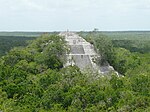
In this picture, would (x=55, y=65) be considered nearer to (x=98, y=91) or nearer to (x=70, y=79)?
(x=70, y=79)

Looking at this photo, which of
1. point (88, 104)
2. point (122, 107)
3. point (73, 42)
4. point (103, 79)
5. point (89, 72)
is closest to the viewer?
point (122, 107)

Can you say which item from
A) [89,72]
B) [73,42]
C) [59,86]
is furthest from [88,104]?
[73,42]

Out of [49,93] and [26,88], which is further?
[26,88]

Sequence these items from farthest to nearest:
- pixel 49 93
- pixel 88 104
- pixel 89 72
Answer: pixel 89 72 → pixel 49 93 → pixel 88 104

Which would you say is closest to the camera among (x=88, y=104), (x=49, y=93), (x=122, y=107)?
(x=122, y=107)

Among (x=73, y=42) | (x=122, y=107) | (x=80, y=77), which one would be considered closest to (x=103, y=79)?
(x=80, y=77)

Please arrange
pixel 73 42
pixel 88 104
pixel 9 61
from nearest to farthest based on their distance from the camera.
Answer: pixel 88 104 < pixel 9 61 < pixel 73 42

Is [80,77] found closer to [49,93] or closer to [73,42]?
[49,93]

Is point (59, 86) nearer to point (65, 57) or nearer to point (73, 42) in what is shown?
point (65, 57)

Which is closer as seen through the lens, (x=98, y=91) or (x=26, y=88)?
(x=98, y=91)
